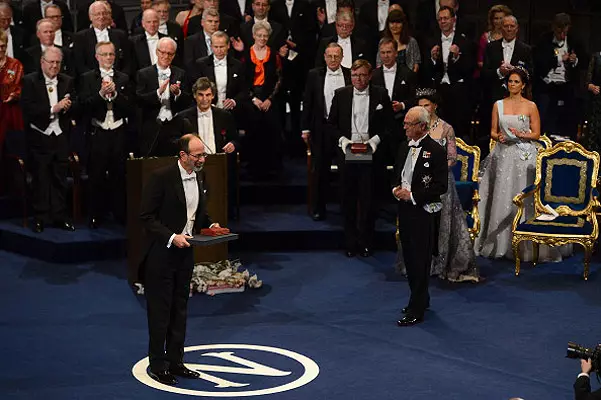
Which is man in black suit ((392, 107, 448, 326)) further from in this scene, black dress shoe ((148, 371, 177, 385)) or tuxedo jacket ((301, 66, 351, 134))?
tuxedo jacket ((301, 66, 351, 134))

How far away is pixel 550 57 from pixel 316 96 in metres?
2.89

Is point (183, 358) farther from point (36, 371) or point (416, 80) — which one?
point (416, 80)

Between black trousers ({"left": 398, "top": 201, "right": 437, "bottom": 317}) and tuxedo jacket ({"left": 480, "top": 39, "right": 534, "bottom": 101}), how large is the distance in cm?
363

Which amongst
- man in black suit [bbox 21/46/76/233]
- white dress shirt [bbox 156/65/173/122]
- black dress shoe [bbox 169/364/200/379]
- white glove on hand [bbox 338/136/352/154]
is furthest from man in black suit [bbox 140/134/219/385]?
man in black suit [bbox 21/46/76/233]

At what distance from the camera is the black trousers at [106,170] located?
11.0 meters

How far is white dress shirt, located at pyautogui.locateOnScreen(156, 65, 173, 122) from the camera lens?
10.8 metres

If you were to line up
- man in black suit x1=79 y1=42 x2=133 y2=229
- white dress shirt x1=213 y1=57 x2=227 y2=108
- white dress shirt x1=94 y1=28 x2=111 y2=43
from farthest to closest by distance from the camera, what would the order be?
1. white dress shirt x1=94 y1=28 x2=111 y2=43
2. white dress shirt x1=213 y1=57 x2=227 y2=108
3. man in black suit x1=79 y1=42 x2=133 y2=229

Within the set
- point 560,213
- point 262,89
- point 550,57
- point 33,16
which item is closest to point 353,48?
point 262,89

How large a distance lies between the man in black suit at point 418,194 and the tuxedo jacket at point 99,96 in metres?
3.20

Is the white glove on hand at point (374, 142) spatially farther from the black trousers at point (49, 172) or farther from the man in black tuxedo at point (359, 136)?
the black trousers at point (49, 172)

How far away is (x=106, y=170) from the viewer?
11.1 meters

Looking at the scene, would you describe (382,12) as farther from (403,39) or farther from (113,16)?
(113,16)

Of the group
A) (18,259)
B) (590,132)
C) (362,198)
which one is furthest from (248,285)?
(590,132)

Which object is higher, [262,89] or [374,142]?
[262,89]
